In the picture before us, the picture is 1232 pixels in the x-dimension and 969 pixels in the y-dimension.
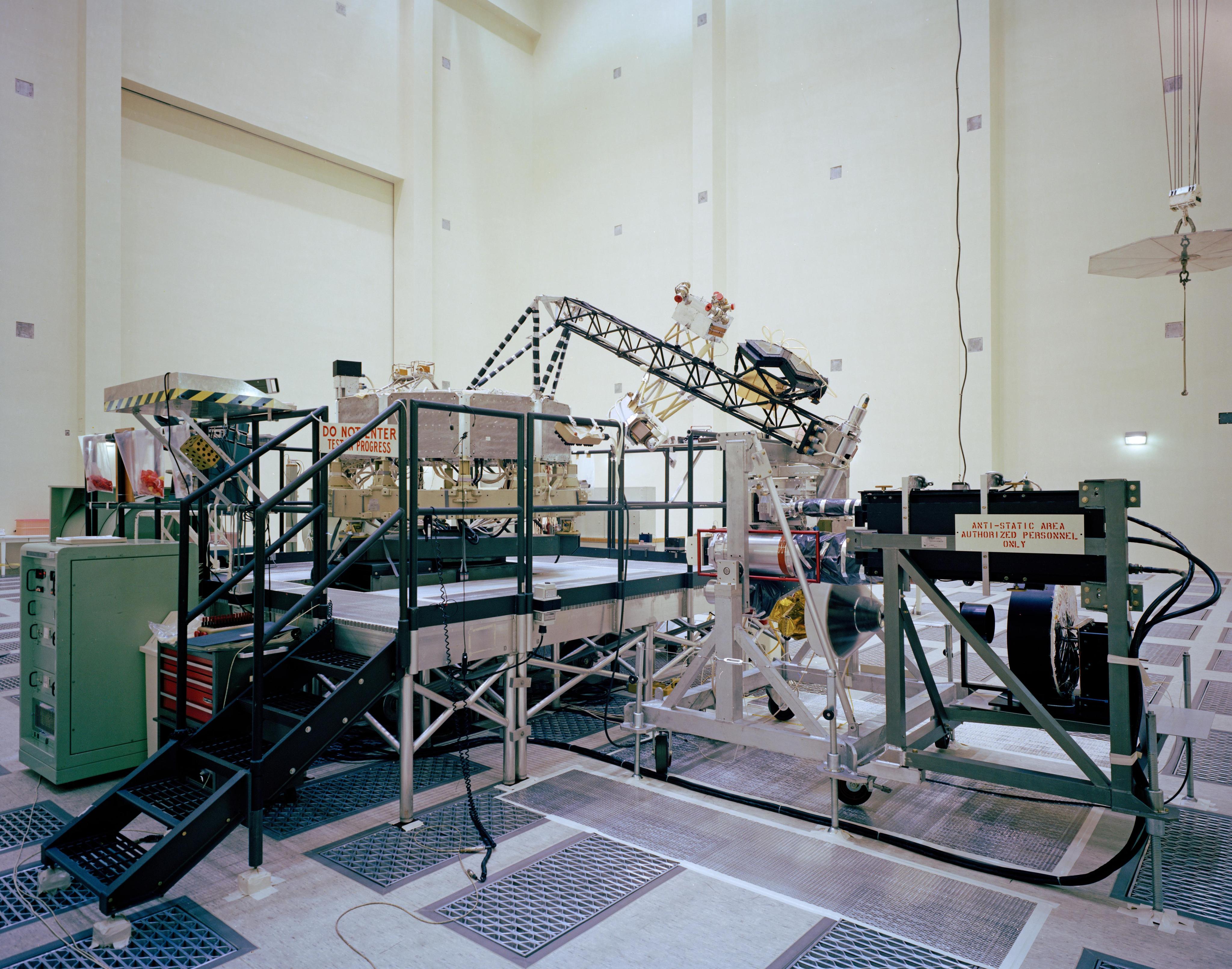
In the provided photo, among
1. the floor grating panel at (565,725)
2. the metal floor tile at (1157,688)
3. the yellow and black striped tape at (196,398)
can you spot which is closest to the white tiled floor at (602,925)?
the metal floor tile at (1157,688)

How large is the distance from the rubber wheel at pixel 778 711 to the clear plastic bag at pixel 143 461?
5334 millimetres

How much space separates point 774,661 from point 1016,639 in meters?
1.58

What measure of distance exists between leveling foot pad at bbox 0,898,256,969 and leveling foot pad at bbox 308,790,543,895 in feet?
1.61

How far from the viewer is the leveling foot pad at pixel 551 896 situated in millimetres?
2545

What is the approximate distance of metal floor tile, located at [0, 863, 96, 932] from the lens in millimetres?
2660

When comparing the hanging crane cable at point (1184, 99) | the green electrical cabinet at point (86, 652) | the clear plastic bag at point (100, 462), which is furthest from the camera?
the hanging crane cable at point (1184, 99)

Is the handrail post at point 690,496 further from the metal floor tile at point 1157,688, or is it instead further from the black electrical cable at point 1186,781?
the black electrical cable at point 1186,781

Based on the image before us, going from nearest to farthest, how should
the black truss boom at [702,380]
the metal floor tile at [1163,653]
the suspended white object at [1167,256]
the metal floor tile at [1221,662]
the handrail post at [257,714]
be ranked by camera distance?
1. the handrail post at [257,714]
2. the metal floor tile at [1221,662]
3. the metal floor tile at [1163,653]
4. the black truss boom at [702,380]
5. the suspended white object at [1167,256]

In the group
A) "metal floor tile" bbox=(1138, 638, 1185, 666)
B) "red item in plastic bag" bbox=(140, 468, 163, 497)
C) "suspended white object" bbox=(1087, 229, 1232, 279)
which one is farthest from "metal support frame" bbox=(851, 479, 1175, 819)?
"suspended white object" bbox=(1087, 229, 1232, 279)

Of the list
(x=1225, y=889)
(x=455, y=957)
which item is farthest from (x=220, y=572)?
(x=1225, y=889)

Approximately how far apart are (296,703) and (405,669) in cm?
54

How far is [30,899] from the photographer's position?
Result: 109 inches

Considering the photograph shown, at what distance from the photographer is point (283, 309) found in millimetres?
15602

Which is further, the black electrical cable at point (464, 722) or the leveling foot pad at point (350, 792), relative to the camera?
the leveling foot pad at point (350, 792)
